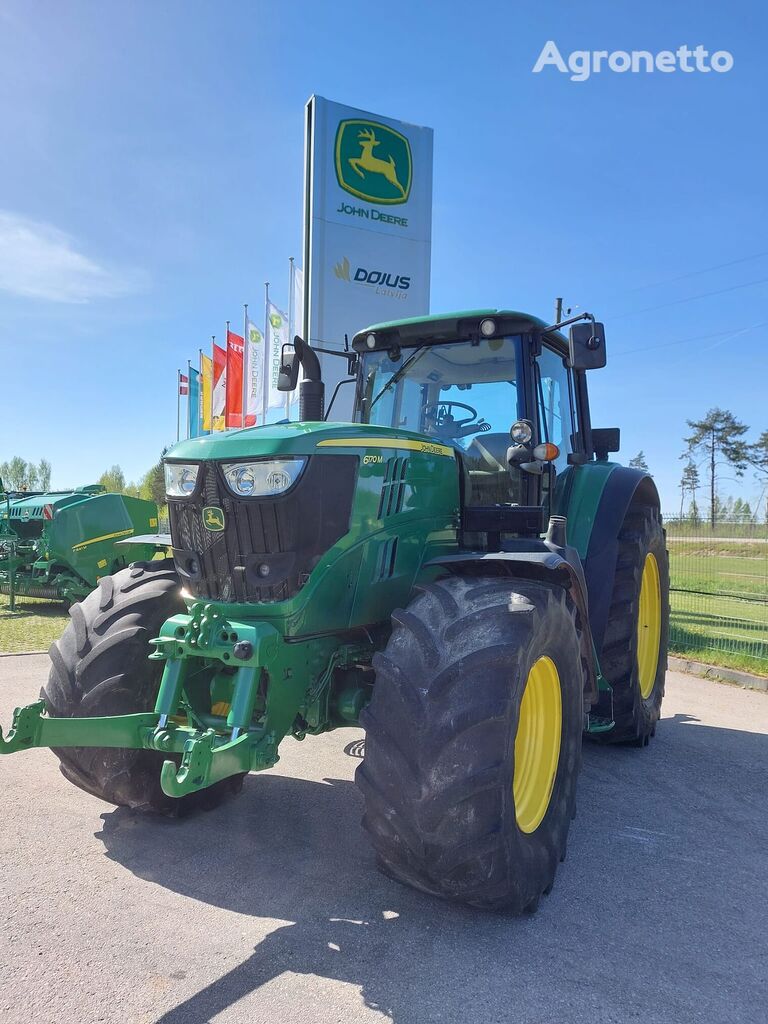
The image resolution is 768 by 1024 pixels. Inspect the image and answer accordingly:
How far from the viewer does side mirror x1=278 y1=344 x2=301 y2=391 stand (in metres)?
4.53

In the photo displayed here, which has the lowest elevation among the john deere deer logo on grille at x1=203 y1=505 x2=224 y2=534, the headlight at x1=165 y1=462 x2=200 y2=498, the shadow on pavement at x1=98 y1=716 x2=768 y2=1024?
the shadow on pavement at x1=98 y1=716 x2=768 y2=1024

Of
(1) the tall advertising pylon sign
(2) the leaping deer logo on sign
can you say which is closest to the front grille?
(1) the tall advertising pylon sign

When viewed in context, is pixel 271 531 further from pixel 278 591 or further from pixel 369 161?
pixel 369 161

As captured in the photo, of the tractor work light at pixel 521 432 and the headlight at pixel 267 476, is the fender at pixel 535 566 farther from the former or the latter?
the headlight at pixel 267 476

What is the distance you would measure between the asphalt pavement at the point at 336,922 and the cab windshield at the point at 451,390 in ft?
7.04

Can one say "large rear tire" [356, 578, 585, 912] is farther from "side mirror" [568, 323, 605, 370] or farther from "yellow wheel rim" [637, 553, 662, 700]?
"yellow wheel rim" [637, 553, 662, 700]

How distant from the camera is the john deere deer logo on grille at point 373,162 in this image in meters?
10.8

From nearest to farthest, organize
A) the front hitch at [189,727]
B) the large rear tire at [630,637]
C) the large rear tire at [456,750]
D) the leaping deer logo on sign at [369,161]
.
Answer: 1. the large rear tire at [456,750]
2. the front hitch at [189,727]
3. the large rear tire at [630,637]
4. the leaping deer logo on sign at [369,161]

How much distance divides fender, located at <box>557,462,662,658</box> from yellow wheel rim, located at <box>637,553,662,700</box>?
3.19ft

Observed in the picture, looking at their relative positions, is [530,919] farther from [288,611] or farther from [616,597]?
[616,597]

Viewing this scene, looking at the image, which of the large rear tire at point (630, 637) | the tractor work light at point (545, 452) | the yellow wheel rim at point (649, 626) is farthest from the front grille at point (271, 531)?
the yellow wheel rim at point (649, 626)

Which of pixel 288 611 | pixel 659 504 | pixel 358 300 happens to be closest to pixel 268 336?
pixel 358 300

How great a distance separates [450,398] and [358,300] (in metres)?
6.85

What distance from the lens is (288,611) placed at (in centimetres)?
314
